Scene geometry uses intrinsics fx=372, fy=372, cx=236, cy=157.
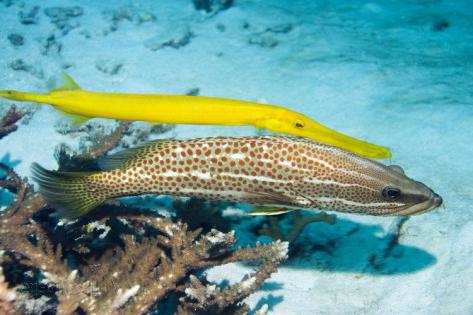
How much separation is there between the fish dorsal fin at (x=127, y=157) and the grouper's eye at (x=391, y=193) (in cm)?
206

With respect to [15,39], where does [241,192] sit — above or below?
above

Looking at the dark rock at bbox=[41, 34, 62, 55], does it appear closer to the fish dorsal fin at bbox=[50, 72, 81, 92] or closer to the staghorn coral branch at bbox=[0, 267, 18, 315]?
the fish dorsal fin at bbox=[50, 72, 81, 92]

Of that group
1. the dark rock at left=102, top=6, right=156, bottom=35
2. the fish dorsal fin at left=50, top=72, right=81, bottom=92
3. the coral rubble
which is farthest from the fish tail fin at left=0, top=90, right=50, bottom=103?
the dark rock at left=102, top=6, right=156, bottom=35

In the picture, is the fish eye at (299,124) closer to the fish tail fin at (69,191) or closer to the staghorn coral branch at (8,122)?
the fish tail fin at (69,191)

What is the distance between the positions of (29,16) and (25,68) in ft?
11.5

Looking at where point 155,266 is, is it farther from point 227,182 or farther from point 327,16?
point 327,16

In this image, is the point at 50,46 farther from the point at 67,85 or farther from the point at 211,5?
the point at 67,85

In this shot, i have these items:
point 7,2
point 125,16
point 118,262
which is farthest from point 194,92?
point 7,2

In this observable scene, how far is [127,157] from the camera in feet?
12.0

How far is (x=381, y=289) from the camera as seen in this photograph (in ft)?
14.4

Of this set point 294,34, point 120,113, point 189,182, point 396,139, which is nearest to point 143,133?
point 120,113

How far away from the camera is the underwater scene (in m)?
3.45

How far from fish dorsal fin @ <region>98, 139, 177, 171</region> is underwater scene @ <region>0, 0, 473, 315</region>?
0.8 inches

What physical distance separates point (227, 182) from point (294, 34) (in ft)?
31.9
